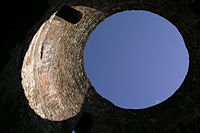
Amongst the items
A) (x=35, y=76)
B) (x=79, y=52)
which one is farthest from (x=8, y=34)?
(x=79, y=52)

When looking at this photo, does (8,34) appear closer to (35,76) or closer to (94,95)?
(35,76)

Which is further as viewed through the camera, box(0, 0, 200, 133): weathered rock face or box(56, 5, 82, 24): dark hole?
box(56, 5, 82, 24): dark hole

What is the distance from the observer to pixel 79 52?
7.38 metres

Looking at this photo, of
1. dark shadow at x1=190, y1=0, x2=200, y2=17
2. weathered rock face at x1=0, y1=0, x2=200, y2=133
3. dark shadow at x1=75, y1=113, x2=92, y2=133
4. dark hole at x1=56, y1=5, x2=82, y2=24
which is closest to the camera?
weathered rock face at x1=0, y1=0, x2=200, y2=133

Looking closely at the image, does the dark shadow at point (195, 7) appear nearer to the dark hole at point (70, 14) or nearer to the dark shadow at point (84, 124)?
the dark hole at point (70, 14)

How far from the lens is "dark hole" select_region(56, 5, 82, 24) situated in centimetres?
599

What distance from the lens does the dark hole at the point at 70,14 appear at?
19.7ft

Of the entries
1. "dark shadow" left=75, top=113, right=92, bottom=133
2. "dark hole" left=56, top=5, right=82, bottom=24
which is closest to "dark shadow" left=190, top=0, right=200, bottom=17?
"dark hole" left=56, top=5, right=82, bottom=24

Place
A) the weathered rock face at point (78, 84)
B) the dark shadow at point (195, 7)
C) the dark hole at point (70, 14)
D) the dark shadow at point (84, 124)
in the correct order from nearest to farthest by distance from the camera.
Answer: the weathered rock face at point (78, 84), the dark shadow at point (195, 7), the dark hole at point (70, 14), the dark shadow at point (84, 124)

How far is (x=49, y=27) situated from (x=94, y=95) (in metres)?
2.56

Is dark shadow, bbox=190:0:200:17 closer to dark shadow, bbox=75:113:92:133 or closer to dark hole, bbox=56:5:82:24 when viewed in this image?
dark hole, bbox=56:5:82:24

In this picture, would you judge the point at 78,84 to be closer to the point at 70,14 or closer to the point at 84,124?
the point at 84,124

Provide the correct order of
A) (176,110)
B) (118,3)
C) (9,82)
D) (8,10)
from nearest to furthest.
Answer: (8,10)
(9,82)
(118,3)
(176,110)

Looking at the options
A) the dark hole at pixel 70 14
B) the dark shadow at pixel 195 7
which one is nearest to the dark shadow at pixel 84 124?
the dark hole at pixel 70 14
